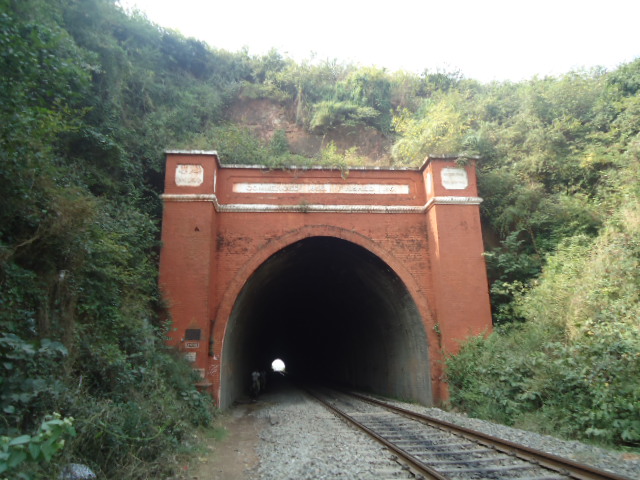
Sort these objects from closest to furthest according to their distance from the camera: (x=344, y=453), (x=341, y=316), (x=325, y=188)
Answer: (x=344, y=453) < (x=325, y=188) < (x=341, y=316)

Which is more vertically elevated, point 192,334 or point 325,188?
point 325,188

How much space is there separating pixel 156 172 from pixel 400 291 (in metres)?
7.23

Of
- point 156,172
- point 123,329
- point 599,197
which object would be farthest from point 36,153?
point 599,197

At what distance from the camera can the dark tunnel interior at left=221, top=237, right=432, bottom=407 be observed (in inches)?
469

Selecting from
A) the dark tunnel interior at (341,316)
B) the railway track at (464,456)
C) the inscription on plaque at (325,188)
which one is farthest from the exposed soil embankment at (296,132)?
the railway track at (464,456)

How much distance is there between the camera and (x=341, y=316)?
62.4 ft

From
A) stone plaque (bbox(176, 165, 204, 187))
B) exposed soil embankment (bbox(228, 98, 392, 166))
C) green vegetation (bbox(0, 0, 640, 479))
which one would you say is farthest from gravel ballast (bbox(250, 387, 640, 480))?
exposed soil embankment (bbox(228, 98, 392, 166))

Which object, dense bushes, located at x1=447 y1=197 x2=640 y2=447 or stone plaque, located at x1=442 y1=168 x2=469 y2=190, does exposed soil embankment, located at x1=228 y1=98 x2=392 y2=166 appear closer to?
stone plaque, located at x1=442 y1=168 x2=469 y2=190

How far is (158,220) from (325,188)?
4.30m

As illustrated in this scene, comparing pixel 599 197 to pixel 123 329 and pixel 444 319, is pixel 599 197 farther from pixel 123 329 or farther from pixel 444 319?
pixel 123 329

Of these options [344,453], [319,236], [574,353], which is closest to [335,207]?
[319,236]

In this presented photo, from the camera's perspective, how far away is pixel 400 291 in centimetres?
1201

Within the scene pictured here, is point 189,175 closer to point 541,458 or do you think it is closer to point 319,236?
point 319,236

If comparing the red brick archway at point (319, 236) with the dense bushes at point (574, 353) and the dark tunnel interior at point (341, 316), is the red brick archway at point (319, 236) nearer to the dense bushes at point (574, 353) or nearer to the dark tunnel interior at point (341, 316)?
the dark tunnel interior at point (341, 316)
